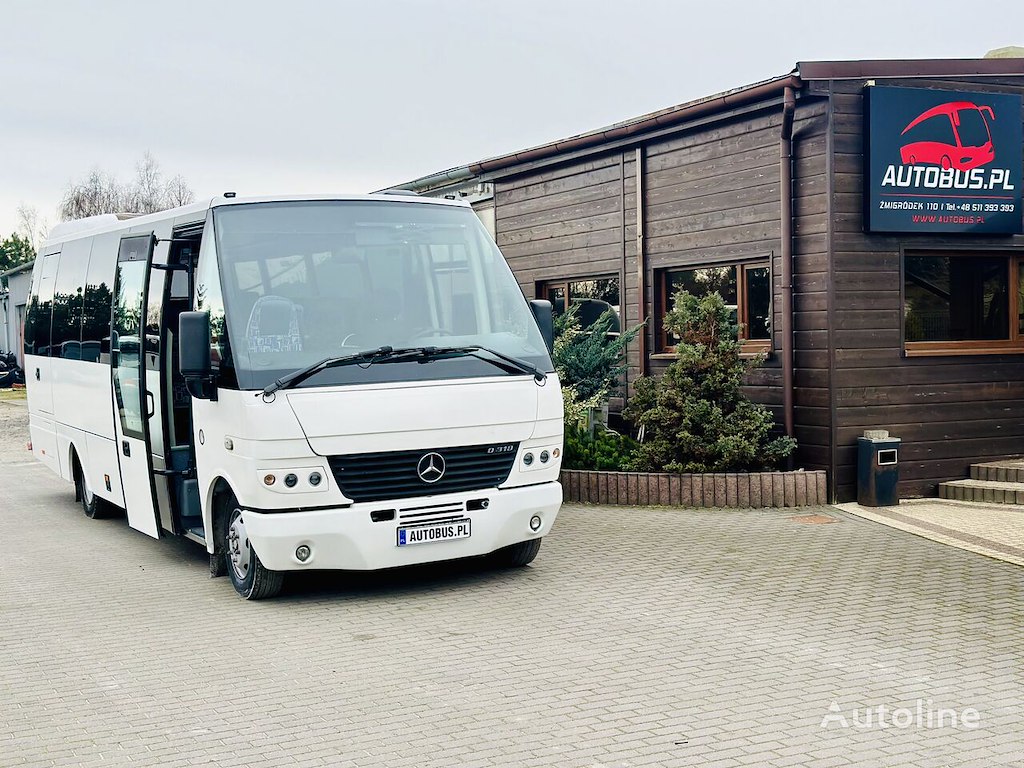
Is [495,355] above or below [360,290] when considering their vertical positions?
below

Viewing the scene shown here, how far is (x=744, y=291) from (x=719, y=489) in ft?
8.83

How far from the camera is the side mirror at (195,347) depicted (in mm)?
7961

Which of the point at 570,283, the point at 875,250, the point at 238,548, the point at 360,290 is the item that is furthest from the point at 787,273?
the point at 238,548

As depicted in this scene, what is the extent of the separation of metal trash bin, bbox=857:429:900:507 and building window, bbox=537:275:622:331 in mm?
4568

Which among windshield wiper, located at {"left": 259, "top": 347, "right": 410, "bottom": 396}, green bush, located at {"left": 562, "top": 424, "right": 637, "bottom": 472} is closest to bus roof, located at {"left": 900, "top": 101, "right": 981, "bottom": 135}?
green bush, located at {"left": 562, "top": 424, "right": 637, "bottom": 472}

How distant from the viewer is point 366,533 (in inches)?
306

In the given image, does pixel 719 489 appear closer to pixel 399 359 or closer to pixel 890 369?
pixel 890 369

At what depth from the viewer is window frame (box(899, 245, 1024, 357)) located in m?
12.6

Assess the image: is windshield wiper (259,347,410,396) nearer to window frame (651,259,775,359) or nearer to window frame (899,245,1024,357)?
window frame (651,259,775,359)

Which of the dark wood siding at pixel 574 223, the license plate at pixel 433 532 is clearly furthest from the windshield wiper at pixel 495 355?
the dark wood siding at pixel 574 223

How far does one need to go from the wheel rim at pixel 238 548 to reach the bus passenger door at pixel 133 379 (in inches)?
60.7

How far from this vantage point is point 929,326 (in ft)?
42.4

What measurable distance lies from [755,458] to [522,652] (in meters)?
6.03

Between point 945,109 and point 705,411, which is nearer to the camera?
point 705,411
